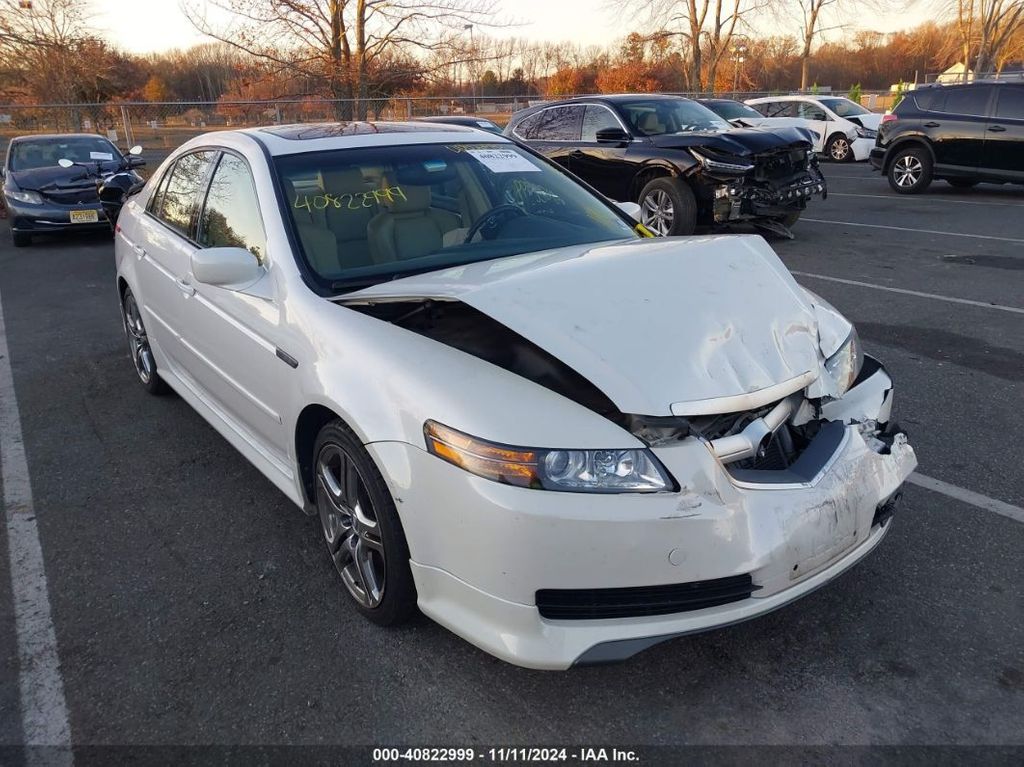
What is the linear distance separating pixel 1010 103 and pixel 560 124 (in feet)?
23.5

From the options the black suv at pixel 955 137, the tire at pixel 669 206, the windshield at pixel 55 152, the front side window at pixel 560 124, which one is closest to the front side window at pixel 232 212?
the tire at pixel 669 206

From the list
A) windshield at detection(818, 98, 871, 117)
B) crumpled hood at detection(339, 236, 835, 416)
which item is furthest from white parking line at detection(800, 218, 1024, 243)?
windshield at detection(818, 98, 871, 117)

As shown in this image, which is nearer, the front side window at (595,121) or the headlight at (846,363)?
the headlight at (846,363)

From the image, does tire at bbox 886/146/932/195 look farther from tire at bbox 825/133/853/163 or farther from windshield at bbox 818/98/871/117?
windshield at bbox 818/98/871/117

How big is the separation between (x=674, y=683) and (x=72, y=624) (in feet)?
6.90

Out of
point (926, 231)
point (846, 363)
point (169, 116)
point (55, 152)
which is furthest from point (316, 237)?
point (169, 116)

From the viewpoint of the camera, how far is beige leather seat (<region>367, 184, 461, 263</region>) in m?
3.22

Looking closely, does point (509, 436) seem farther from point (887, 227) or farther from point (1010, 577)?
point (887, 227)

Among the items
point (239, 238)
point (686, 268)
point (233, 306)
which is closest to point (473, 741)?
point (686, 268)

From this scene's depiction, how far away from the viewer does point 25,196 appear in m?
10.7

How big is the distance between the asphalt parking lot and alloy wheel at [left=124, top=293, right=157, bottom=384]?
0.37 metres

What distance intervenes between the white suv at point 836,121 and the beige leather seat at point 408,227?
17.9 meters

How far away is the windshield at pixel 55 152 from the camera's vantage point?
1139cm

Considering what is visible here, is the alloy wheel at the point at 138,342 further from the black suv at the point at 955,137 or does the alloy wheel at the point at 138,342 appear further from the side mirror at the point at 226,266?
the black suv at the point at 955,137
